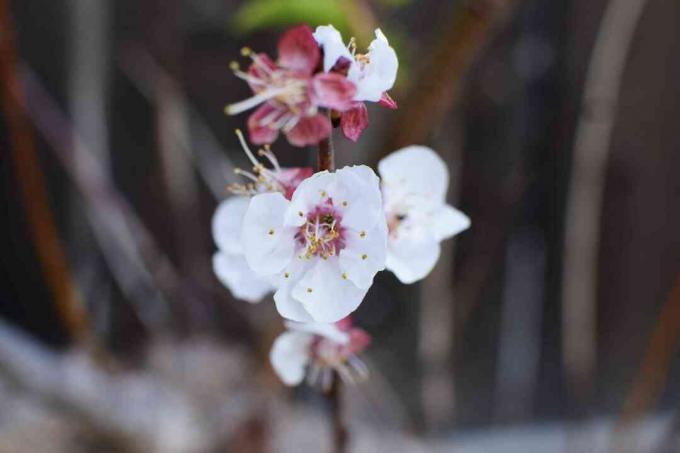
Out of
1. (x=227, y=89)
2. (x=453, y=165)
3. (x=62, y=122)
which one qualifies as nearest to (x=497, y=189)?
(x=453, y=165)

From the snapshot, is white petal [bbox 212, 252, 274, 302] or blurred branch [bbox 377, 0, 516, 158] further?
blurred branch [bbox 377, 0, 516, 158]

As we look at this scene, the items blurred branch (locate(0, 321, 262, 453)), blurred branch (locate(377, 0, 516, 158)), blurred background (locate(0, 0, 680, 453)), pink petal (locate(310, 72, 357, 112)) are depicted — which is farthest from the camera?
blurred background (locate(0, 0, 680, 453))

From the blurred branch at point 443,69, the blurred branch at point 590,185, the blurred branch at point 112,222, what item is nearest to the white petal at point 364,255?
the blurred branch at point 443,69

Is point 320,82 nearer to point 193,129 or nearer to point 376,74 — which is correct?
point 376,74

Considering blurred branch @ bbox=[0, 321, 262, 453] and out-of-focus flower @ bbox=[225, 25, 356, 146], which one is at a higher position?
blurred branch @ bbox=[0, 321, 262, 453]

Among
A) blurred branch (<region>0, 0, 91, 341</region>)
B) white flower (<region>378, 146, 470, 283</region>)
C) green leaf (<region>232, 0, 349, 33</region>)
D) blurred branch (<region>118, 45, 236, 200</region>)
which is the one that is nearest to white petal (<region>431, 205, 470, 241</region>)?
white flower (<region>378, 146, 470, 283</region>)

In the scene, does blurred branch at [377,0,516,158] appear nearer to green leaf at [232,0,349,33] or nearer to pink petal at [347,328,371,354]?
green leaf at [232,0,349,33]

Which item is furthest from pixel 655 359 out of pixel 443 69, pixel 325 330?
pixel 325 330

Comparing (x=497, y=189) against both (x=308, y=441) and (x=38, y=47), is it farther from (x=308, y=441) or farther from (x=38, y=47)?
(x=38, y=47)
